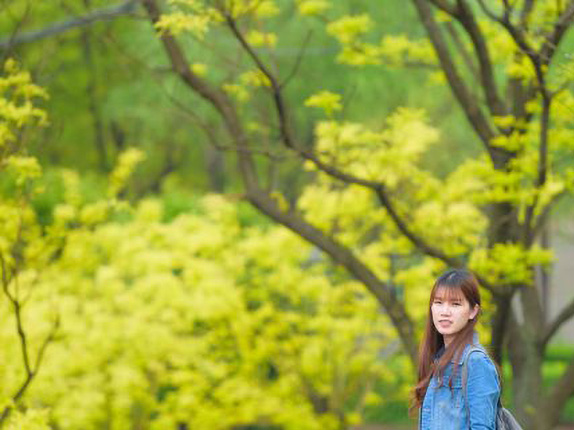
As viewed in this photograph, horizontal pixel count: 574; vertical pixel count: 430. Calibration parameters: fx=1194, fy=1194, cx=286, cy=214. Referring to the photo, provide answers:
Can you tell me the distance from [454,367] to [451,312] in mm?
175

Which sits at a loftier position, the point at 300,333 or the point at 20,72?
the point at 20,72

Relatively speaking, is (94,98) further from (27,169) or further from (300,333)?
(27,169)

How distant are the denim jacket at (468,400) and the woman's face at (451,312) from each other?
0.22ft

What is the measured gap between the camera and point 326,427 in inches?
415

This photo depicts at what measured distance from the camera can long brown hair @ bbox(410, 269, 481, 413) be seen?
357 centimetres

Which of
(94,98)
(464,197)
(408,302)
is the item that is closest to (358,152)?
(464,197)

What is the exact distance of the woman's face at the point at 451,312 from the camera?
3.60 m

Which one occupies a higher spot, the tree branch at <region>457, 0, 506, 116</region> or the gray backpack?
the tree branch at <region>457, 0, 506, 116</region>

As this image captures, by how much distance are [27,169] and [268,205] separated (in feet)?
6.95

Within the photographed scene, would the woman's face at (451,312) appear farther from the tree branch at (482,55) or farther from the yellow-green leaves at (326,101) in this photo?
the tree branch at (482,55)

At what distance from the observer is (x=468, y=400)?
3.46 m

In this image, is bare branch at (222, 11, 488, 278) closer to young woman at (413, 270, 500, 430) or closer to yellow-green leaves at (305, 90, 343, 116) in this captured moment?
yellow-green leaves at (305, 90, 343, 116)

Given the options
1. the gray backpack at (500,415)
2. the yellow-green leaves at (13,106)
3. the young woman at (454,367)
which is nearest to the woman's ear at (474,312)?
the young woman at (454,367)

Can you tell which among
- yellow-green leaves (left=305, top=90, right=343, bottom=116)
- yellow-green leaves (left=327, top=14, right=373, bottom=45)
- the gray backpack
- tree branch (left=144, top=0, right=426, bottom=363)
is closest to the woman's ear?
the gray backpack
